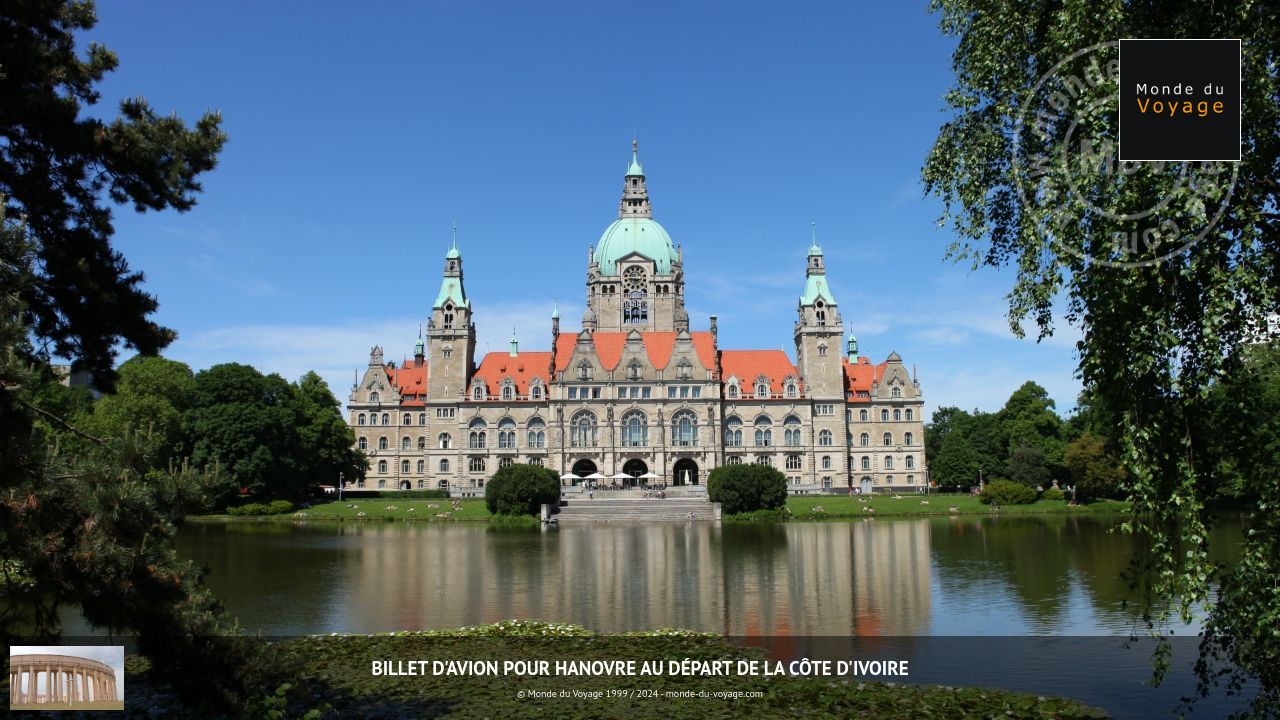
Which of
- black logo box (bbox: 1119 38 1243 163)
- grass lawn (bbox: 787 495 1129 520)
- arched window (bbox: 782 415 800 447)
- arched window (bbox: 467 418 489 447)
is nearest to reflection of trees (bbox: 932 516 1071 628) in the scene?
grass lawn (bbox: 787 495 1129 520)

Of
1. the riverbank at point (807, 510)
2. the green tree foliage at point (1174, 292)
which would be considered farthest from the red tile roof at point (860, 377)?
the green tree foliage at point (1174, 292)

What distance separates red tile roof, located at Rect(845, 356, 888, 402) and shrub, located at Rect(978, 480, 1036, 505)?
909 inches

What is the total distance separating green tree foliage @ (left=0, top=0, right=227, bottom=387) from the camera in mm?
9867

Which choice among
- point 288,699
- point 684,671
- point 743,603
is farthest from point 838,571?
point 288,699

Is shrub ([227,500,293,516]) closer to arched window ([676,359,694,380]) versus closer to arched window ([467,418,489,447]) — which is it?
arched window ([467,418,489,447])

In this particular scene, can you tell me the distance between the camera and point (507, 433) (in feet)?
278

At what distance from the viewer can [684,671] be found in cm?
1448

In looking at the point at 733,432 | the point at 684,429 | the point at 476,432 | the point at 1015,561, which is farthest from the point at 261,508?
the point at 1015,561

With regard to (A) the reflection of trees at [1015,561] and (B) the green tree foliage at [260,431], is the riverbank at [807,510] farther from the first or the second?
(A) the reflection of trees at [1015,561]

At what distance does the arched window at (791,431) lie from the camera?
8400cm

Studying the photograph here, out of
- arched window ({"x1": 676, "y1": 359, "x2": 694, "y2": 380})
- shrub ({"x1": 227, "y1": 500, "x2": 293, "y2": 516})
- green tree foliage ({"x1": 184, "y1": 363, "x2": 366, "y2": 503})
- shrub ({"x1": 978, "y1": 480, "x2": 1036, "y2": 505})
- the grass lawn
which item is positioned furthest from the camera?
arched window ({"x1": 676, "y1": 359, "x2": 694, "y2": 380})

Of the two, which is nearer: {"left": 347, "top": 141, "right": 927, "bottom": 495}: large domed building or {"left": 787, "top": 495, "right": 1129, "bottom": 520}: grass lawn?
{"left": 787, "top": 495, "right": 1129, "bottom": 520}: grass lawn

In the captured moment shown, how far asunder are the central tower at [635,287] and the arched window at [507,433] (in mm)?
14541

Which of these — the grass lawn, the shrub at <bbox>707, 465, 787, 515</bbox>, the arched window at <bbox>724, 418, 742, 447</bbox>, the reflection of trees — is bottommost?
the grass lawn
